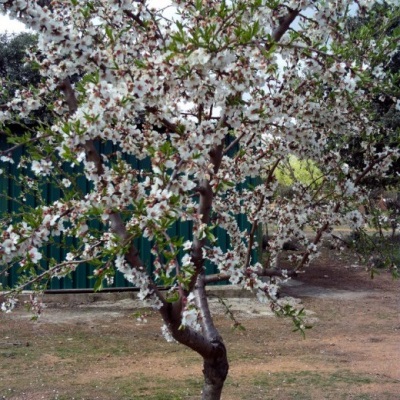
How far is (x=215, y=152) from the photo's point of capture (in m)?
3.63

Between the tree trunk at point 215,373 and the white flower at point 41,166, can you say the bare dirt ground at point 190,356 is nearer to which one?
the tree trunk at point 215,373

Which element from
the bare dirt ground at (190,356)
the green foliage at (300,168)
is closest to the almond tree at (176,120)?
the green foliage at (300,168)

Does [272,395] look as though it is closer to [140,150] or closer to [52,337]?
[140,150]

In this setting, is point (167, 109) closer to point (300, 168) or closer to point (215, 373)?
point (215, 373)

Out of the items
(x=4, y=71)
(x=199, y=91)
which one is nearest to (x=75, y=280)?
(x=199, y=91)

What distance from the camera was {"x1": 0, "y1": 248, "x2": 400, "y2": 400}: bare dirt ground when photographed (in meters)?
5.37

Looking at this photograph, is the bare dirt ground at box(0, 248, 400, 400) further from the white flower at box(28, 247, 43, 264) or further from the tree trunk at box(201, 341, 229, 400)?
the white flower at box(28, 247, 43, 264)

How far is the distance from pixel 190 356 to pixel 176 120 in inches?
164

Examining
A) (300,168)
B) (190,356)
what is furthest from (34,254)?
(300,168)

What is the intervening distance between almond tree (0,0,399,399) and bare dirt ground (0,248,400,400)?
1.62m

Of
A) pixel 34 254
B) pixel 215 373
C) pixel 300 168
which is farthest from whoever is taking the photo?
pixel 300 168

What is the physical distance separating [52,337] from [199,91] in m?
5.40

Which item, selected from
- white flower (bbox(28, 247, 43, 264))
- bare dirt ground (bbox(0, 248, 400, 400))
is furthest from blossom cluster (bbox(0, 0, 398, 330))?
bare dirt ground (bbox(0, 248, 400, 400))

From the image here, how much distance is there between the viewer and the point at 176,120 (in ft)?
10.3
